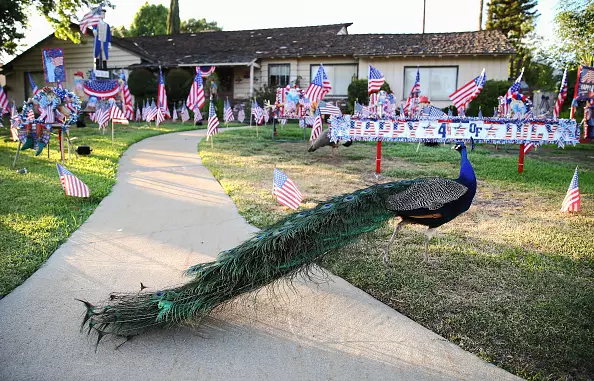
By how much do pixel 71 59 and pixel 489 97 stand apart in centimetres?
2330

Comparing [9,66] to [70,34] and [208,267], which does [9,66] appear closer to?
[70,34]

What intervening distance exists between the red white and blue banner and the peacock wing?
4967mm

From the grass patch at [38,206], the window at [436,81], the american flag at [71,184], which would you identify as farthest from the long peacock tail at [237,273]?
the window at [436,81]

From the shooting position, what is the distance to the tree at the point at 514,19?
36.5m

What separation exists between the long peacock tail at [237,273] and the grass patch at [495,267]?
1.11 ft

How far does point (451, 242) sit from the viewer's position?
511cm

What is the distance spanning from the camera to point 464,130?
880 centimetres

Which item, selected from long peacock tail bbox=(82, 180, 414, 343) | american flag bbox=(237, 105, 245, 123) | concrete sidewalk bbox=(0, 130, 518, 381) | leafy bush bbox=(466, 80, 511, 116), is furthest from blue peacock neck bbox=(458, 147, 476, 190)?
american flag bbox=(237, 105, 245, 123)

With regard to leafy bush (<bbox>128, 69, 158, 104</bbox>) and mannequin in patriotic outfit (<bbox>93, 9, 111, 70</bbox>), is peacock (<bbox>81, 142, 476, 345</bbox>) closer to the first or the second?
mannequin in patriotic outfit (<bbox>93, 9, 111, 70</bbox>)

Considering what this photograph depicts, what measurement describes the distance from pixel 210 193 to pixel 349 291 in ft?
13.7

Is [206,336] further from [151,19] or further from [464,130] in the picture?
[151,19]

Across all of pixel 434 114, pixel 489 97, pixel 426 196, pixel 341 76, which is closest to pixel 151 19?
pixel 341 76

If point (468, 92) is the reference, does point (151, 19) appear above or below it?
above

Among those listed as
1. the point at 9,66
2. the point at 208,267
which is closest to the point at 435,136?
the point at 208,267
